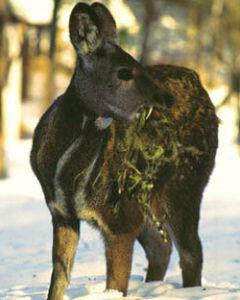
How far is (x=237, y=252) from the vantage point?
10609mm

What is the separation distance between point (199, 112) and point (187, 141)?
33 cm

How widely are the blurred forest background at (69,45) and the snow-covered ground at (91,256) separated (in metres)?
5.51

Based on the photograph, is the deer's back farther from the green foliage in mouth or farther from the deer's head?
the deer's head

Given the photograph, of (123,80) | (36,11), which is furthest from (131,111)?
(36,11)

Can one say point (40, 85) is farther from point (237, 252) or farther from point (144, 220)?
point (144, 220)

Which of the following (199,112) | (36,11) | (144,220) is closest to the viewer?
(144,220)

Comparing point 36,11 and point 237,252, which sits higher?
point 237,252

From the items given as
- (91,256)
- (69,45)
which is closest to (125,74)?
(91,256)

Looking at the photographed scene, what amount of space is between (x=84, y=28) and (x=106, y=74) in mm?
402

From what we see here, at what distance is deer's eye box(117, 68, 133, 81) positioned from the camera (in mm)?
6828

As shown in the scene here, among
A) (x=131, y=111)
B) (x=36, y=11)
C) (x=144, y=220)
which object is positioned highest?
(x=131, y=111)

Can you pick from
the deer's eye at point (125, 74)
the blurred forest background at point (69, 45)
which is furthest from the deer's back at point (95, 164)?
the blurred forest background at point (69, 45)

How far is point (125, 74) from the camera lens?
6844 mm

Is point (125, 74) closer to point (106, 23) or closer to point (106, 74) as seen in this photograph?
point (106, 74)
